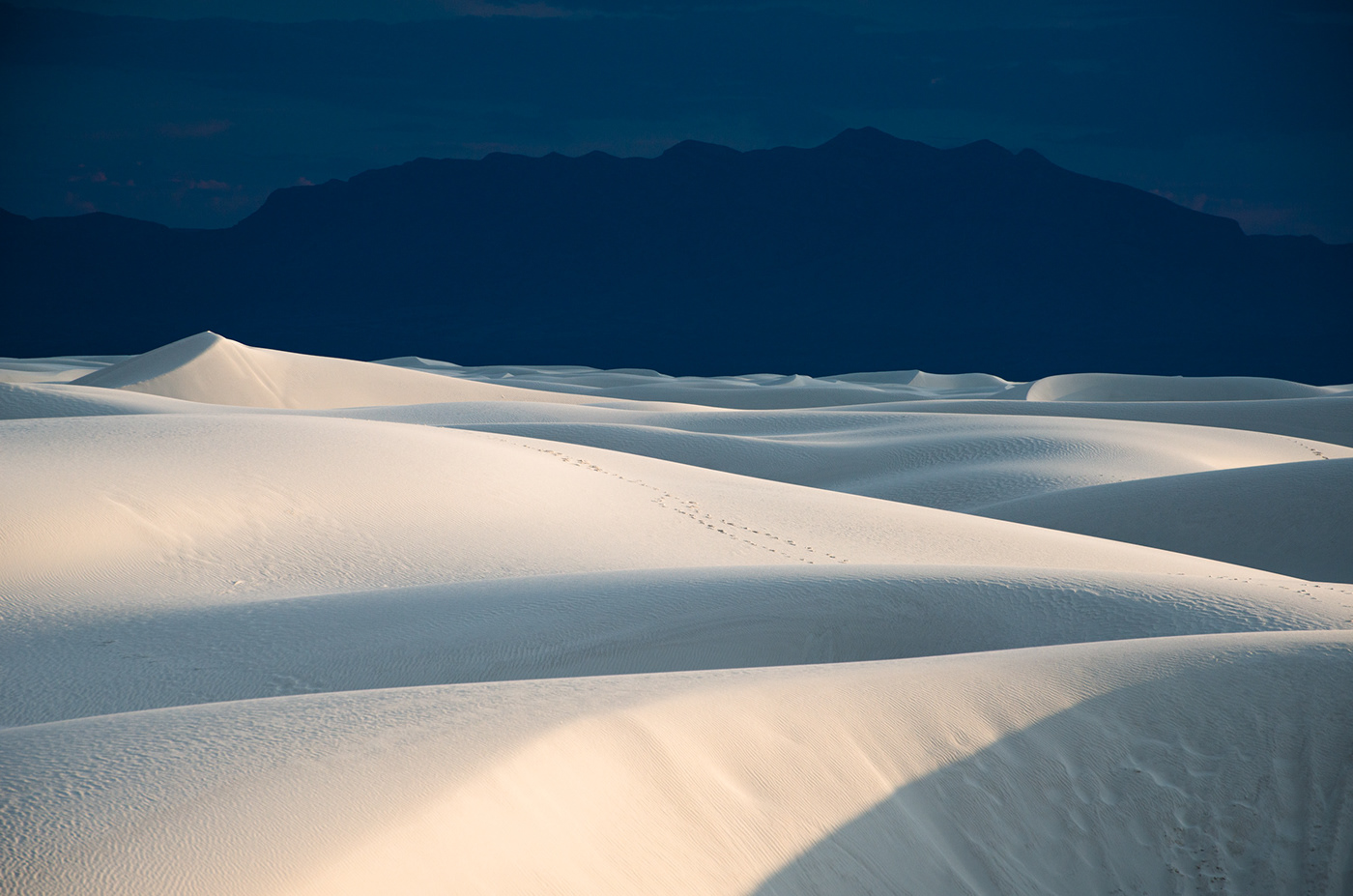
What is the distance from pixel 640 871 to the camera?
2.08 m

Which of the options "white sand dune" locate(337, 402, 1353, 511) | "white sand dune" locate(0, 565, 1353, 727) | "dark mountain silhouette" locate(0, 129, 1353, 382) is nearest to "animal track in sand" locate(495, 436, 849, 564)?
"white sand dune" locate(0, 565, 1353, 727)

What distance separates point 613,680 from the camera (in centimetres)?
285

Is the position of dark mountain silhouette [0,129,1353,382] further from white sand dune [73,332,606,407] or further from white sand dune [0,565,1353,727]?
white sand dune [0,565,1353,727]

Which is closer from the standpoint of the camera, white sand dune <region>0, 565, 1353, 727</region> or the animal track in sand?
white sand dune <region>0, 565, 1353, 727</region>

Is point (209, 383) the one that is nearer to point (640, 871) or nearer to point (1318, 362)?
point (640, 871)

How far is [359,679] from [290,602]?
0.98 m

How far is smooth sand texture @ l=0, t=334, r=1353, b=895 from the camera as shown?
1951 mm

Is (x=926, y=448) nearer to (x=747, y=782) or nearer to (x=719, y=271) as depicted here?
(x=747, y=782)

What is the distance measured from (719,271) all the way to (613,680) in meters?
92.1

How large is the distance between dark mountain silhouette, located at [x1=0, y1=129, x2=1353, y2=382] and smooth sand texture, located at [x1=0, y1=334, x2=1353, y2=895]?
7492cm

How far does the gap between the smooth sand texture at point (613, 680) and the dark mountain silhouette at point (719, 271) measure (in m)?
74.9

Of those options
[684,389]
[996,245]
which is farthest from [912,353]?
[684,389]

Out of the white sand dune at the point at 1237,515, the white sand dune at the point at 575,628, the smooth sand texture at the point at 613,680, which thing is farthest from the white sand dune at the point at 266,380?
the white sand dune at the point at 575,628

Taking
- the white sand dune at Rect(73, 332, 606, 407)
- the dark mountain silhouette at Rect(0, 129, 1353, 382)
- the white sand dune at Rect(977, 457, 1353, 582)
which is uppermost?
the dark mountain silhouette at Rect(0, 129, 1353, 382)
